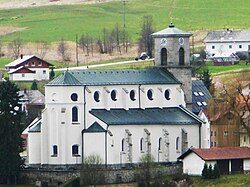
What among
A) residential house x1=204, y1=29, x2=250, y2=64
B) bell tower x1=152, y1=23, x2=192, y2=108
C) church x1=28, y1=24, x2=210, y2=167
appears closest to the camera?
church x1=28, y1=24, x2=210, y2=167

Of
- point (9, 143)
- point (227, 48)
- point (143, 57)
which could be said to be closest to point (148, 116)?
point (9, 143)

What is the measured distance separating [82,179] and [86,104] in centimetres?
788

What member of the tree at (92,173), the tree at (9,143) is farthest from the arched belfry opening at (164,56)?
the tree at (9,143)

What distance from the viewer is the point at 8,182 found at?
11538cm

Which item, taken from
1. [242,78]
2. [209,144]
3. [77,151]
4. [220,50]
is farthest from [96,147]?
[220,50]

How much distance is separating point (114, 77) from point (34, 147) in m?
8.28

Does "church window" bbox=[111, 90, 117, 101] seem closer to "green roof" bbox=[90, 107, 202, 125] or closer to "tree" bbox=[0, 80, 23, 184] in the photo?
"green roof" bbox=[90, 107, 202, 125]

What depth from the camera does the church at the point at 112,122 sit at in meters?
117

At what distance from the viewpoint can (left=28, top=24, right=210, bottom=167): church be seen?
383 feet

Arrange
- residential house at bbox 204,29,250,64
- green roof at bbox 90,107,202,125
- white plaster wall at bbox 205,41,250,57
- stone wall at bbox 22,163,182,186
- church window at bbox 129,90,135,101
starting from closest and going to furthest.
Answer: stone wall at bbox 22,163,182,186, green roof at bbox 90,107,202,125, church window at bbox 129,90,135,101, residential house at bbox 204,29,250,64, white plaster wall at bbox 205,41,250,57

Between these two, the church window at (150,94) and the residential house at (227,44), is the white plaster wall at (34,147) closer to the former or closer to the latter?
the church window at (150,94)

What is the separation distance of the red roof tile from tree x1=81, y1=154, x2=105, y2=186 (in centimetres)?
701

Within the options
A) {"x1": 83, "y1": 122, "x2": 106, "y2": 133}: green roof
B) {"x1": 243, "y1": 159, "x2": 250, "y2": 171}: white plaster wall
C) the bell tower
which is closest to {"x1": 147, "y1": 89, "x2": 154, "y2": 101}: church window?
the bell tower

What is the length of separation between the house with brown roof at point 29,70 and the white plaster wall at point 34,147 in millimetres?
59159
